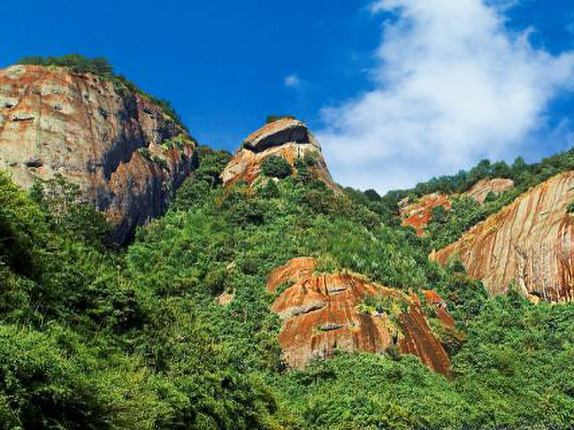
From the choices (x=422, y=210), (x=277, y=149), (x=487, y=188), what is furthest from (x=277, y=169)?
(x=487, y=188)

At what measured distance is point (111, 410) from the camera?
22.0 m

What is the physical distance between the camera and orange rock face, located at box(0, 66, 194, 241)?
71.2 meters

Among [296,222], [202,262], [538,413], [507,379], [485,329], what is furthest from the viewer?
[296,222]

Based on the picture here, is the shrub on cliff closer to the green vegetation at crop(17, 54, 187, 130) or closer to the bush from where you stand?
the green vegetation at crop(17, 54, 187, 130)

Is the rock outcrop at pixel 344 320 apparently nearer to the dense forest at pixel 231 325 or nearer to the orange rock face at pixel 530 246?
the dense forest at pixel 231 325

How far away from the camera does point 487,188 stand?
10281 cm

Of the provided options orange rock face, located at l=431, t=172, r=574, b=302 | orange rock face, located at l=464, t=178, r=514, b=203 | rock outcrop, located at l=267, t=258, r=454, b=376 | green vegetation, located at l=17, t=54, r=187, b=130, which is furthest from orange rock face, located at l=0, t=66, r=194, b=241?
orange rock face, located at l=464, t=178, r=514, b=203

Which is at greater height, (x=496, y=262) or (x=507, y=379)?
(x=496, y=262)

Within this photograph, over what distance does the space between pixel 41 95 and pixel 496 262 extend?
57.9m

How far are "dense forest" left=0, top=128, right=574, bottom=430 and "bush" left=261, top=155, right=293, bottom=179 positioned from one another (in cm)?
43

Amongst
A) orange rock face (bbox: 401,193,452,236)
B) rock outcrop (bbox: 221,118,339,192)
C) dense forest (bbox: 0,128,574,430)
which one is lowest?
dense forest (bbox: 0,128,574,430)

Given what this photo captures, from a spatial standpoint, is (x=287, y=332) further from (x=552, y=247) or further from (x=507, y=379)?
(x=552, y=247)

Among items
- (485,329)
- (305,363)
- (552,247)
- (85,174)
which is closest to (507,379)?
(485,329)

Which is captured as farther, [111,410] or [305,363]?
[305,363]
